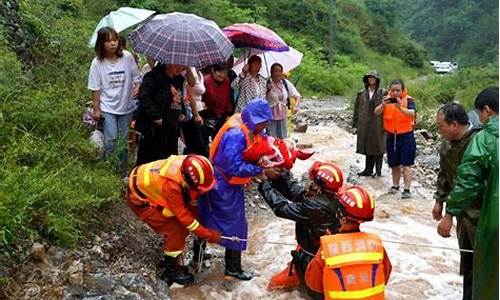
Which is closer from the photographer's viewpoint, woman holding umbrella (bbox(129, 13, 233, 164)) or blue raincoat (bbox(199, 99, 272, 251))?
blue raincoat (bbox(199, 99, 272, 251))

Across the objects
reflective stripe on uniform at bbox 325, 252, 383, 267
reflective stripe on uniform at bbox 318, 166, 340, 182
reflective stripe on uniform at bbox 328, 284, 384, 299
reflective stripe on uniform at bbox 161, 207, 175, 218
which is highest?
reflective stripe on uniform at bbox 318, 166, 340, 182

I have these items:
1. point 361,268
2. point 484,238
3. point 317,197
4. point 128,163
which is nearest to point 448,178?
point 317,197

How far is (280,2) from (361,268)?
3190cm

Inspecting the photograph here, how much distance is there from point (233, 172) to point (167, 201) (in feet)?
1.80

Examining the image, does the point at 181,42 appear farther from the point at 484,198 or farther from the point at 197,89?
the point at 484,198

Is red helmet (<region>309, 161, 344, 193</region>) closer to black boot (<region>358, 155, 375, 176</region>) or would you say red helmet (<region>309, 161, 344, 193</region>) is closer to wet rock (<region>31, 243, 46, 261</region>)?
wet rock (<region>31, 243, 46, 261</region>)

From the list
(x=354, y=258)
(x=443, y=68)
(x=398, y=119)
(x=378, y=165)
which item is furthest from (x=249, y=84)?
(x=443, y=68)

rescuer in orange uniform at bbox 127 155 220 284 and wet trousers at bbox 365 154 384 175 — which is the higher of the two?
rescuer in orange uniform at bbox 127 155 220 284

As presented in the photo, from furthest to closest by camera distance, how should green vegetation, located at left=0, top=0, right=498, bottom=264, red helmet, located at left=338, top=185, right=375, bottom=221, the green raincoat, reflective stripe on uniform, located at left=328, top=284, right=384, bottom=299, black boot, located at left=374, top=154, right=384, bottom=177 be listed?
1. black boot, located at left=374, top=154, right=384, bottom=177
2. green vegetation, located at left=0, top=0, right=498, bottom=264
3. red helmet, located at left=338, top=185, right=375, bottom=221
4. reflective stripe on uniform, located at left=328, top=284, right=384, bottom=299
5. the green raincoat

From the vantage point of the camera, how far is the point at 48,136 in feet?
17.0

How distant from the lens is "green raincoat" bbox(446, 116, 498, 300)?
9.05 feet

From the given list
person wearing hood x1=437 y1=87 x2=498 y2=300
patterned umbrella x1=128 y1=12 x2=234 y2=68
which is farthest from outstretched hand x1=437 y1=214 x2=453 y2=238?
patterned umbrella x1=128 y1=12 x2=234 y2=68

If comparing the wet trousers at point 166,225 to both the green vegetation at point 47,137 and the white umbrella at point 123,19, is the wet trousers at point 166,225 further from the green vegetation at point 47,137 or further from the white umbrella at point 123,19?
the white umbrella at point 123,19

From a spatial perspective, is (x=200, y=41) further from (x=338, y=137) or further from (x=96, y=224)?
(x=338, y=137)
